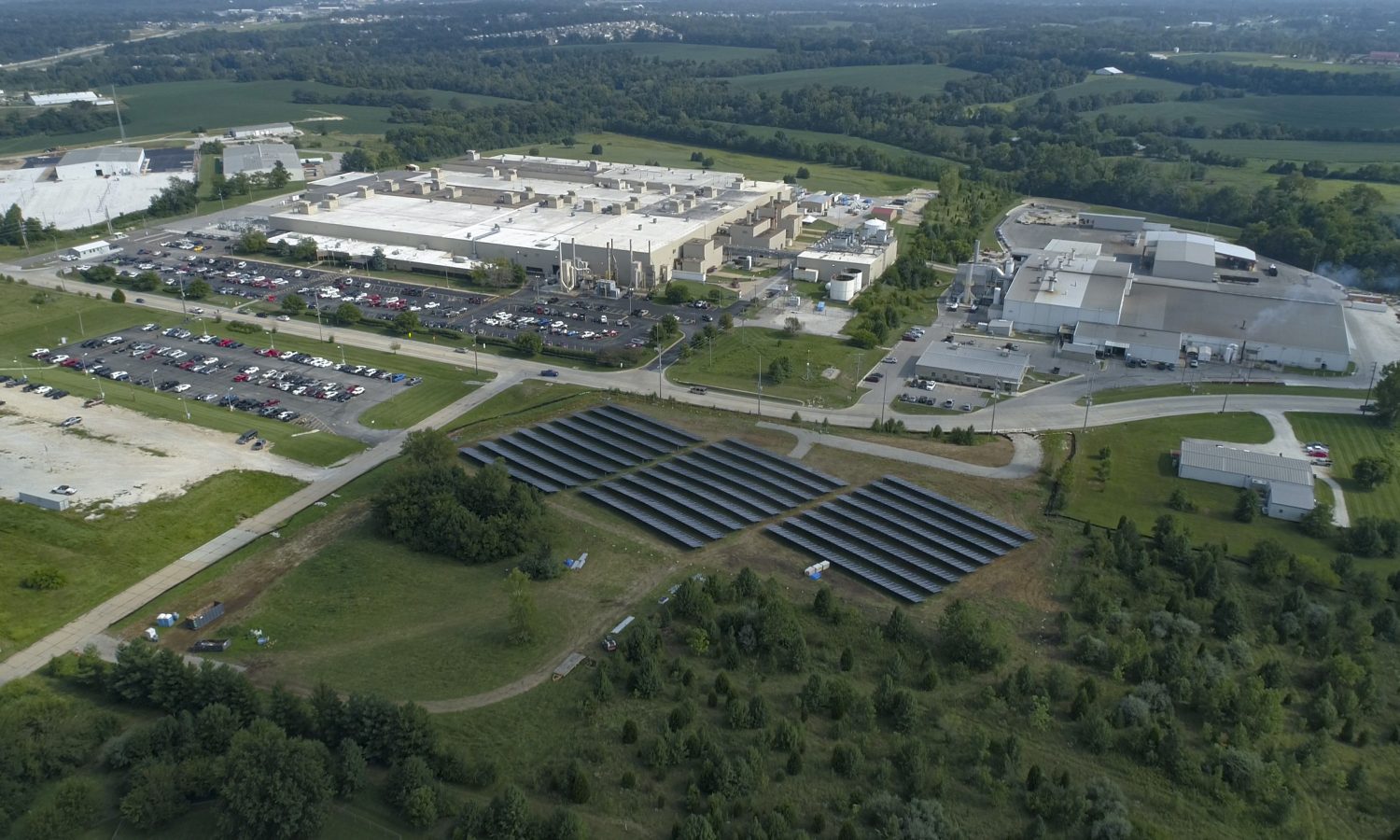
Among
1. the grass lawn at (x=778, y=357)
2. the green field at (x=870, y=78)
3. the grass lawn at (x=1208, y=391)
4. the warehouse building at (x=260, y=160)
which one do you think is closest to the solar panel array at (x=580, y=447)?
the grass lawn at (x=778, y=357)

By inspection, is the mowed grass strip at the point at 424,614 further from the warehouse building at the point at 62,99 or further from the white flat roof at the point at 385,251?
the warehouse building at the point at 62,99

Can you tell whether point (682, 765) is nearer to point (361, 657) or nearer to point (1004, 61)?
point (361, 657)

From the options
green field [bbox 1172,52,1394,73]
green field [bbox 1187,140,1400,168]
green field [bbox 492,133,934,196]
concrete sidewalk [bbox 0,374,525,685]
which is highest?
green field [bbox 1172,52,1394,73]

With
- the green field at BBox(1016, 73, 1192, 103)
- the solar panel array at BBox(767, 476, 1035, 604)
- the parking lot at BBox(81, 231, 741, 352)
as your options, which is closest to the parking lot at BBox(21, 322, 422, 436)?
the parking lot at BBox(81, 231, 741, 352)

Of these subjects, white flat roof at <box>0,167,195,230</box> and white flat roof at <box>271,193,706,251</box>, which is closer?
white flat roof at <box>271,193,706,251</box>

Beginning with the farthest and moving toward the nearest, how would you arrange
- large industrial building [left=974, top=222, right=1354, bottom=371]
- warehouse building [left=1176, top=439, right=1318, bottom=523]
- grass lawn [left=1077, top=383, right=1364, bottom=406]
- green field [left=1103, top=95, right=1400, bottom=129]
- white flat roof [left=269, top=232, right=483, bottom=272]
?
green field [left=1103, top=95, right=1400, bottom=129], white flat roof [left=269, top=232, right=483, bottom=272], large industrial building [left=974, top=222, right=1354, bottom=371], grass lawn [left=1077, top=383, right=1364, bottom=406], warehouse building [left=1176, top=439, right=1318, bottom=523]

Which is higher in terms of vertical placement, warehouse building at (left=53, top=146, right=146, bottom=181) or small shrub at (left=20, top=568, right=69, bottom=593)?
warehouse building at (left=53, top=146, right=146, bottom=181)

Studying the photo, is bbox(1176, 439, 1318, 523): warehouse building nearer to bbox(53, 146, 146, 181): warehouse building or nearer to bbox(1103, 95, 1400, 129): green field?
bbox(1103, 95, 1400, 129): green field
